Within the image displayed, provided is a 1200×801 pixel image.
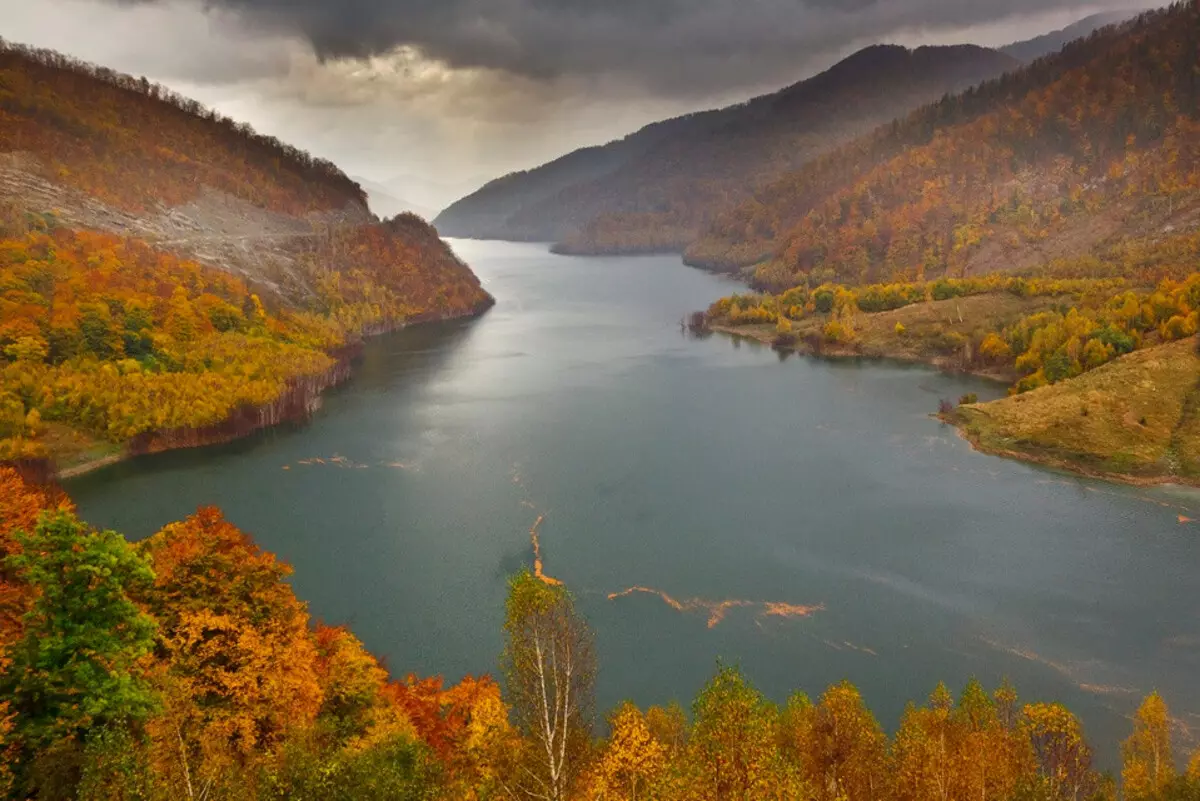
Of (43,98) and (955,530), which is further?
(43,98)

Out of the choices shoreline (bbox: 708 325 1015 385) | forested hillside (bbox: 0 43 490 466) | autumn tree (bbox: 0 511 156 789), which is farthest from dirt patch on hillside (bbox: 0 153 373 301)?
autumn tree (bbox: 0 511 156 789)

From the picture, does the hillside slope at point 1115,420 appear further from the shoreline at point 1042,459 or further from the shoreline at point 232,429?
the shoreline at point 232,429

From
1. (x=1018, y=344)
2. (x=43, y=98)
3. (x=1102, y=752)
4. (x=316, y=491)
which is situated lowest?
(x=1102, y=752)

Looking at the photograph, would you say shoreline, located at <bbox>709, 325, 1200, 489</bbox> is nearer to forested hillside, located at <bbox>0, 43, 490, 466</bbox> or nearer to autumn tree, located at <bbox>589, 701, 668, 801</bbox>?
autumn tree, located at <bbox>589, 701, 668, 801</bbox>

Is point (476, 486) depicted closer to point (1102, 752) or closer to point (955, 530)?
point (955, 530)

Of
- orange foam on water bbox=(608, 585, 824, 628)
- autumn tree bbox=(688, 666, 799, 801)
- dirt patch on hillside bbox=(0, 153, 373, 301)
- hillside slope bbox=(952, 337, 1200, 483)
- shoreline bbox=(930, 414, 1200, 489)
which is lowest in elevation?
orange foam on water bbox=(608, 585, 824, 628)

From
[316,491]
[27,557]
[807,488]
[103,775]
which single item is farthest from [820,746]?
[316,491]
